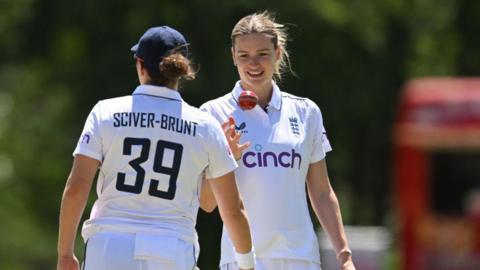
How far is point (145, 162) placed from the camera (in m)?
6.45

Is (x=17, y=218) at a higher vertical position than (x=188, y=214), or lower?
lower

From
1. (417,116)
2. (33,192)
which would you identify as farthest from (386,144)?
(417,116)

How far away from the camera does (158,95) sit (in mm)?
6586

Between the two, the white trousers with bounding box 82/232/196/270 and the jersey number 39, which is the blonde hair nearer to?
the jersey number 39

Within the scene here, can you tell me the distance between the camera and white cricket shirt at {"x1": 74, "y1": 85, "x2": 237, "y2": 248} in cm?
645

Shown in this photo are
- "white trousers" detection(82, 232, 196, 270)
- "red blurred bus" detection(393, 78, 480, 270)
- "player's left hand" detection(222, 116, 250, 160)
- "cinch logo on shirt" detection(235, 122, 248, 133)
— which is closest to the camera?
"white trousers" detection(82, 232, 196, 270)

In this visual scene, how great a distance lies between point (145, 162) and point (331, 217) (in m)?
1.34

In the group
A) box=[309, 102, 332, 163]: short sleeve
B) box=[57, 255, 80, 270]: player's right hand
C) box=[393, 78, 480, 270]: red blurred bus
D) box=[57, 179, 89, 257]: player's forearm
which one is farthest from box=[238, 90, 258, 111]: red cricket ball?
box=[393, 78, 480, 270]: red blurred bus

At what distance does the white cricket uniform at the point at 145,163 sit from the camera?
6.45m

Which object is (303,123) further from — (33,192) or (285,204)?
(33,192)

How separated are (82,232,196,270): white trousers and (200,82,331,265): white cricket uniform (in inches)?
30.4

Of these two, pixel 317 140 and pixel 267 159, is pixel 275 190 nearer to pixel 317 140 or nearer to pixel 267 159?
pixel 267 159

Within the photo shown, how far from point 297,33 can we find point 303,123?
19.1m

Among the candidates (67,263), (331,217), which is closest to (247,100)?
(331,217)
